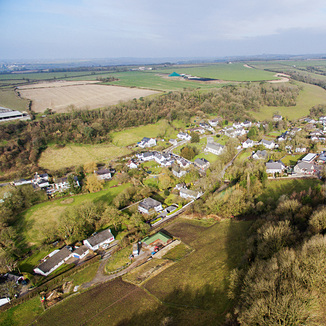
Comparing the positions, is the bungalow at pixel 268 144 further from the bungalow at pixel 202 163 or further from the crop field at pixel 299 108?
the crop field at pixel 299 108

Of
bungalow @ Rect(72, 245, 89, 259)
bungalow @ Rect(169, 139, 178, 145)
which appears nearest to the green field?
bungalow @ Rect(72, 245, 89, 259)

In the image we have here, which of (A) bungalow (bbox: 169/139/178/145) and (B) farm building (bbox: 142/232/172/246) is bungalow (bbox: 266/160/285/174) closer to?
(B) farm building (bbox: 142/232/172/246)

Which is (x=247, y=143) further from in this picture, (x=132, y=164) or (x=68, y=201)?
(x=68, y=201)

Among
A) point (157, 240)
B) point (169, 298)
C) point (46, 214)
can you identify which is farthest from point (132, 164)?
point (169, 298)

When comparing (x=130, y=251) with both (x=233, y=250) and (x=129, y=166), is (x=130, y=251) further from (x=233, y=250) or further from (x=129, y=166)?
(x=129, y=166)

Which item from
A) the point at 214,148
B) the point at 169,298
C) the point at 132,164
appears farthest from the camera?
the point at 214,148

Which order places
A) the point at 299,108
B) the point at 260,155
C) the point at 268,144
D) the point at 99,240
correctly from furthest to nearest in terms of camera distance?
the point at 299,108 → the point at 268,144 → the point at 260,155 → the point at 99,240

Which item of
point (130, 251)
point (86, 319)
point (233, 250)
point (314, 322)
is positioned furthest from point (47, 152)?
point (314, 322)

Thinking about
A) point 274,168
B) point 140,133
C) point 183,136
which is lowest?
point 274,168
